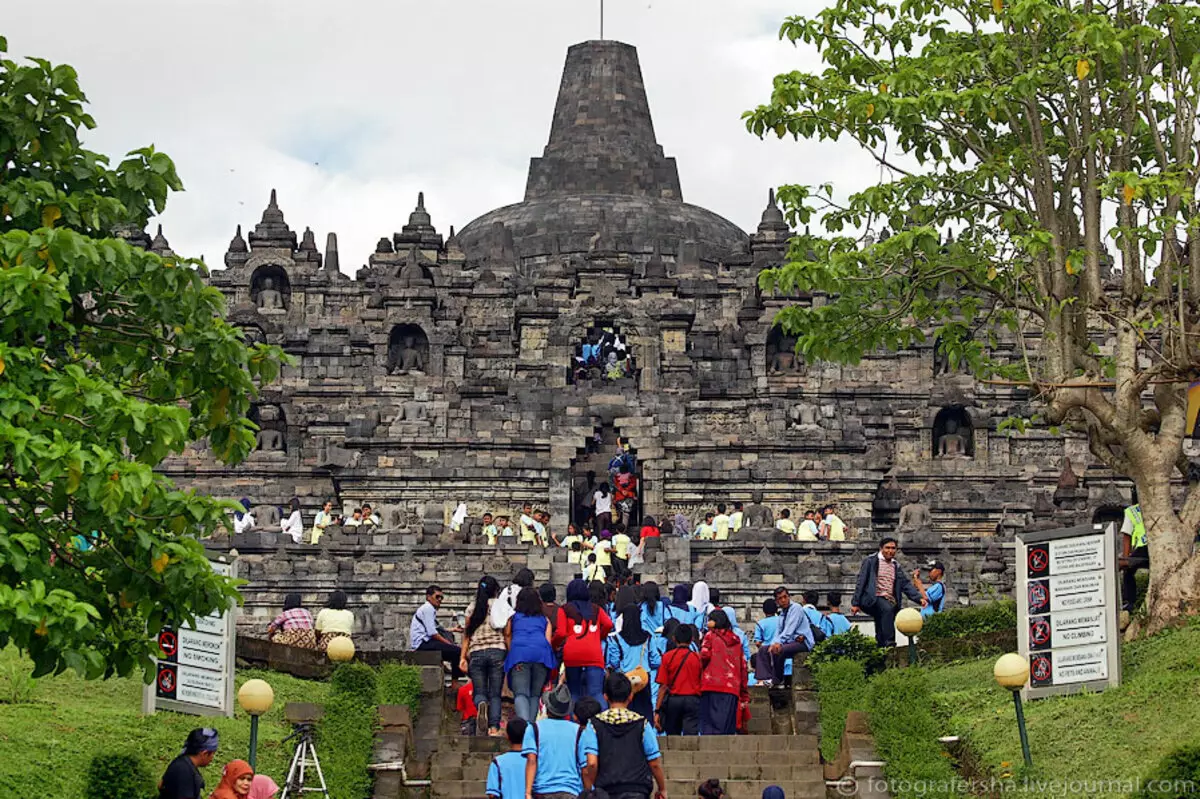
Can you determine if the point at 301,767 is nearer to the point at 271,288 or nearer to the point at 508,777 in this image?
the point at 508,777

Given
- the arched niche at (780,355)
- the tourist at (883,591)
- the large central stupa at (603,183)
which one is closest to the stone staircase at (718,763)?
the tourist at (883,591)

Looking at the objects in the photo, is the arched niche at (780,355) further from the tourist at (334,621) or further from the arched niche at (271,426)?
the tourist at (334,621)

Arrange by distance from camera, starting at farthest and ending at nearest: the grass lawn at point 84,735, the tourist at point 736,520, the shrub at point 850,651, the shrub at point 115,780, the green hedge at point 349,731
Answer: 1. the tourist at point 736,520
2. the shrub at point 850,651
3. the green hedge at point 349,731
4. the grass lawn at point 84,735
5. the shrub at point 115,780

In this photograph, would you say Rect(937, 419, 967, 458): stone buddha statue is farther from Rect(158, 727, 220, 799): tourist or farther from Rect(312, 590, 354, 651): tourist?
Rect(158, 727, 220, 799): tourist

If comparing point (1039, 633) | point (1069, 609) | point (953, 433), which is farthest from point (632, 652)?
point (953, 433)

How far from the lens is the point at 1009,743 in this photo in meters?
21.0

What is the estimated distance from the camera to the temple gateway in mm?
37719

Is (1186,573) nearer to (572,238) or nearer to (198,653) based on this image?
(198,653)

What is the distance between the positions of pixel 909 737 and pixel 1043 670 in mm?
2617

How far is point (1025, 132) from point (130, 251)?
13592 mm

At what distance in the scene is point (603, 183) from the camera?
68.6 metres

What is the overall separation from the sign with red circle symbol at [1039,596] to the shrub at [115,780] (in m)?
9.49

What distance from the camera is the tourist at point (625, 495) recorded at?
143 feet

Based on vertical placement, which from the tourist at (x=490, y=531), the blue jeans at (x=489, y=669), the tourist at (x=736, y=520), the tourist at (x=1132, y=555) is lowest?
the blue jeans at (x=489, y=669)
